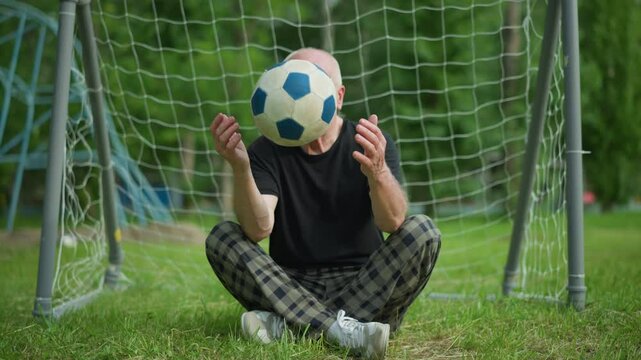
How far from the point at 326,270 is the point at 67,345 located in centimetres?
93

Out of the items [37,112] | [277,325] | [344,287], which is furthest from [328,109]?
[37,112]

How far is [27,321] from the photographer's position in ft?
9.37

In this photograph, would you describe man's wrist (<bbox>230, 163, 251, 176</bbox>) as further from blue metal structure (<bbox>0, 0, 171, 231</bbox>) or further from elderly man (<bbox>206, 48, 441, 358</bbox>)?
blue metal structure (<bbox>0, 0, 171, 231</bbox>)

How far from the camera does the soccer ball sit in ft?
7.31

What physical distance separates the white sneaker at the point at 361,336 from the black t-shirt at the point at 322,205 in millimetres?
312

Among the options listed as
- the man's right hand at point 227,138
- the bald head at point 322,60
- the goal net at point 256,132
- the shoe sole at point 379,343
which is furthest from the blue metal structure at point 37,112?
the shoe sole at point 379,343

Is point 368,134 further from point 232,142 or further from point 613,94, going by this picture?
point 613,94

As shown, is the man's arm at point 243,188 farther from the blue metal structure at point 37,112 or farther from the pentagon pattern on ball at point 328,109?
the blue metal structure at point 37,112

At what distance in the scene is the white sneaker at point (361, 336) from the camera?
6.98ft

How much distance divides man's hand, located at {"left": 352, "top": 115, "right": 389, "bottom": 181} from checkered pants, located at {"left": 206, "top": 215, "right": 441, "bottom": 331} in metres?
0.26

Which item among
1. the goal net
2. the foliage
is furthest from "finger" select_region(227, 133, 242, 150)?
the foliage

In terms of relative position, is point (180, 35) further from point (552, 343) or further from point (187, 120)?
point (552, 343)

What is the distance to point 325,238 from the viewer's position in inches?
99.6

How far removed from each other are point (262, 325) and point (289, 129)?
0.67 m
